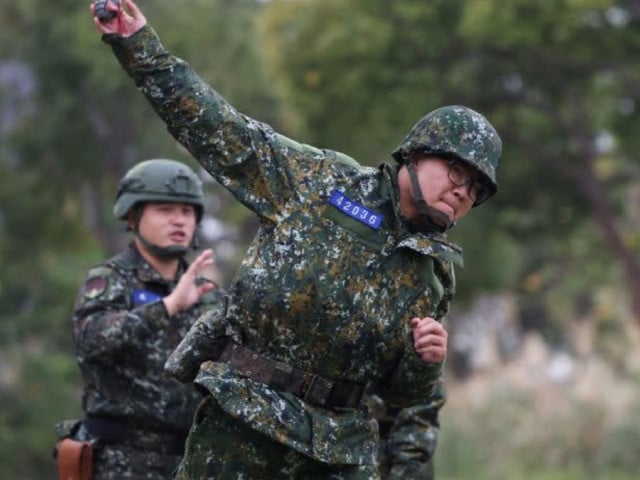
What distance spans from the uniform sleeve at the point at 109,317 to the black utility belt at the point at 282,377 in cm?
152

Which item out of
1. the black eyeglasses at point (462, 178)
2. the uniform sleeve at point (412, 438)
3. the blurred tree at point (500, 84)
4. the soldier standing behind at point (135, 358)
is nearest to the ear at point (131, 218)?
the soldier standing behind at point (135, 358)

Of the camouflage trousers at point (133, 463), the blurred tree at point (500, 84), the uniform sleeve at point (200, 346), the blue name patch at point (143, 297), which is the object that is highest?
the blurred tree at point (500, 84)

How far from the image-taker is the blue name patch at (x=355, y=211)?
6.73m

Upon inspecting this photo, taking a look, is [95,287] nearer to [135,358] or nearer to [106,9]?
[135,358]

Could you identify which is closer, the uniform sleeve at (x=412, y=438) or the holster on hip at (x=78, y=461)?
the holster on hip at (x=78, y=461)

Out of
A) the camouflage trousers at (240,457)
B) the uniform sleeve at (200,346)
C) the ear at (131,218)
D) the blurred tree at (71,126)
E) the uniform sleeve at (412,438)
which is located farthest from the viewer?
the blurred tree at (71,126)

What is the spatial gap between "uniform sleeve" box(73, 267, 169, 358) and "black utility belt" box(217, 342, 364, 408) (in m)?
1.52

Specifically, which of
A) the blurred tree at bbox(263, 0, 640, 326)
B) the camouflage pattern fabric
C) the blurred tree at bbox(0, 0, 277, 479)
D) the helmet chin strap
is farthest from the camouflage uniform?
the blurred tree at bbox(0, 0, 277, 479)

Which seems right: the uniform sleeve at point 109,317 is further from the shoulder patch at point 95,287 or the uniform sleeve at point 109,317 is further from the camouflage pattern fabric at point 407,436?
the camouflage pattern fabric at point 407,436

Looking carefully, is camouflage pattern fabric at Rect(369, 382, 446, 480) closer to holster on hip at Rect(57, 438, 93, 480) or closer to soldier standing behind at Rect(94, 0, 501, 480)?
holster on hip at Rect(57, 438, 93, 480)

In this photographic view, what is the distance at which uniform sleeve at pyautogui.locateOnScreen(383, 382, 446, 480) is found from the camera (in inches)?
340

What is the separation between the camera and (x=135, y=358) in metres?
8.46

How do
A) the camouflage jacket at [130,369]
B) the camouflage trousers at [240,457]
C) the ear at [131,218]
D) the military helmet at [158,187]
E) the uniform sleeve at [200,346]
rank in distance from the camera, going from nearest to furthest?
the camouflage trousers at [240,457], the uniform sleeve at [200,346], the camouflage jacket at [130,369], the military helmet at [158,187], the ear at [131,218]

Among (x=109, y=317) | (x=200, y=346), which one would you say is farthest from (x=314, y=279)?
(x=109, y=317)
